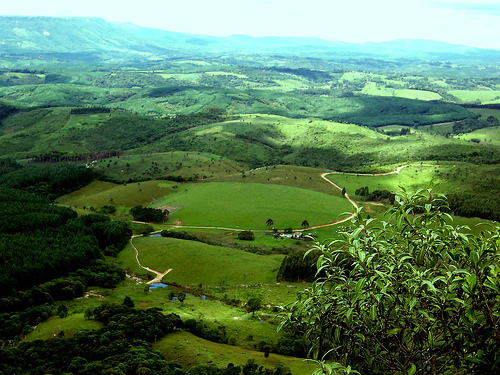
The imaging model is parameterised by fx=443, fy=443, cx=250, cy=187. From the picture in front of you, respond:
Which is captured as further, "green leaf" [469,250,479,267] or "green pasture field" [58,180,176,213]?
"green pasture field" [58,180,176,213]

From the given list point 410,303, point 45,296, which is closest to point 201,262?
point 45,296

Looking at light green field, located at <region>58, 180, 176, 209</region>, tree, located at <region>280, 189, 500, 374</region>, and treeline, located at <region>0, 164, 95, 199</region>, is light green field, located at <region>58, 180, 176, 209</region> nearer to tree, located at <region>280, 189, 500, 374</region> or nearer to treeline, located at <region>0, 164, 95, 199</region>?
treeline, located at <region>0, 164, 95, 199</region>

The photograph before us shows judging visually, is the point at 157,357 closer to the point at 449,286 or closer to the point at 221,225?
the point at 449,286

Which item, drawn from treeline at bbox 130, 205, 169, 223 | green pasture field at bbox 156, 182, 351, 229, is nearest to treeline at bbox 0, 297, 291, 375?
green pasture field at bbox 156, 182, 351, 229

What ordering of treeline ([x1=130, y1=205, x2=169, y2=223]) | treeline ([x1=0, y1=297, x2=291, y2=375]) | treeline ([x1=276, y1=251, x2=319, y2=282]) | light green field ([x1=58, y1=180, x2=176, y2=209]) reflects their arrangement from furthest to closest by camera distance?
1. light green field ([x1=58, y1=180, x2=176, y2=209])
2. treeline ([x1=130, y1=205, x2=169, y2=223])
3. treeline ([x1=276, y1=251, x2=319, y2=282])
4. treeline ([x1=0, y1=297, x2=291, y2=375])

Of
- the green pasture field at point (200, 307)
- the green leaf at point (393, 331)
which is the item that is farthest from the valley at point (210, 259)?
the green pasture field at point (200, 307)

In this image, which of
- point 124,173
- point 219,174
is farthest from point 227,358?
point 124,173
